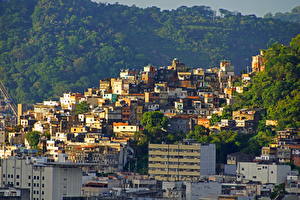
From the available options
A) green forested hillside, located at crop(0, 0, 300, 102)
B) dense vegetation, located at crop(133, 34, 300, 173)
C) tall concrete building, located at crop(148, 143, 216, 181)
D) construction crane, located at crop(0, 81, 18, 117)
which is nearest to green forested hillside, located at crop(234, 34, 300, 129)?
dense vegetation, located at crop(133, 34, 300, 173)

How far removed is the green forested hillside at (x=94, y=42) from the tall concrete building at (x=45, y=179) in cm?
7296

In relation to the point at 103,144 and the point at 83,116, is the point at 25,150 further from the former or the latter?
the point at 83,116

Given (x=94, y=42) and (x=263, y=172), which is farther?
(x=94, y=42)

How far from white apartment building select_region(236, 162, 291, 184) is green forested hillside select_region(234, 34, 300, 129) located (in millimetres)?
9589

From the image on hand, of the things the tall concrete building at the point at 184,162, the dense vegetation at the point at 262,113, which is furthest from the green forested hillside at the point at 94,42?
the tall concrete building at the point at 184,162

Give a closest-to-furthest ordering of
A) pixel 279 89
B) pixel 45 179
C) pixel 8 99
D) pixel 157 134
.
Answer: pixel 45 179
pixel 157 134
pixel 279 89
pixel 8 99

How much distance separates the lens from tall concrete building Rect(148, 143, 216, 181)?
10150 centimetres

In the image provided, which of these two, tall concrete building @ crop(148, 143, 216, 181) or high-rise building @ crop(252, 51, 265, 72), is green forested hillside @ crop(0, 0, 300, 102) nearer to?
high-rise building @ crop(252, 51, 265, 72)

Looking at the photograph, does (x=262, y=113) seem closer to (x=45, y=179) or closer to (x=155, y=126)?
(x=155, y=126)

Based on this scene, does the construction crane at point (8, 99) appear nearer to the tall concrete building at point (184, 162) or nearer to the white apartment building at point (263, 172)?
the tall concrete building at point (184, 162)

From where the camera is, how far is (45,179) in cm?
8162

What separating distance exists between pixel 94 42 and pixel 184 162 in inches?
3040

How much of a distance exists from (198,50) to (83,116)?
71.9m

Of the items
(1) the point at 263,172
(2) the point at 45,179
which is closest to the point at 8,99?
(1) the point at 263,172
